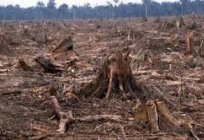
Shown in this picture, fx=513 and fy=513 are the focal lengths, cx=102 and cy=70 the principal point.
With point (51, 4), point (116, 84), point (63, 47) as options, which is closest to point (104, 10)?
point (51, 4)

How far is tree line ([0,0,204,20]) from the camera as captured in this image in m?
94.6

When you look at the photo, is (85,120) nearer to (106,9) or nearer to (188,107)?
(188,107)

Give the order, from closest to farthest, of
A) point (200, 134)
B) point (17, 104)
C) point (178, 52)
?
point (200, 134) < point (17, 104) < point (178, 52)

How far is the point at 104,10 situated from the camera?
105750mm

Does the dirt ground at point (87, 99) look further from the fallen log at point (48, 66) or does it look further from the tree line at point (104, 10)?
the tree line at point (104, 10)

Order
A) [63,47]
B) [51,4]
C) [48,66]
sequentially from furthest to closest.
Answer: [51,4], [63,47], [48,66]

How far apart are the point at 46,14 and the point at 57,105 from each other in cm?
9511

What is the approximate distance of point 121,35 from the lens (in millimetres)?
28453

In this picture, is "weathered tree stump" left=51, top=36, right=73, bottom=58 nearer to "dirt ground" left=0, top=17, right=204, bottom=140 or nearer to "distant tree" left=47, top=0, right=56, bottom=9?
"dirt ground" left=0, top=17, right=204, bottom=140

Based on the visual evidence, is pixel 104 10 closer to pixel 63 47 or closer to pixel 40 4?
pixel 40 4

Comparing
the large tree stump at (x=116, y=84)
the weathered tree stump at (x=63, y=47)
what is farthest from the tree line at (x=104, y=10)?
the large tree stump at (x=116, y=84)

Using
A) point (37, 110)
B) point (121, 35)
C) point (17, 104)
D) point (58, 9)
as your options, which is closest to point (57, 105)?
point (37, 110)

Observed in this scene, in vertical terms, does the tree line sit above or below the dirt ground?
Result: below

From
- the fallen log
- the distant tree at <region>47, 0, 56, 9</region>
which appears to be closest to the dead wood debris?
the fallen log
